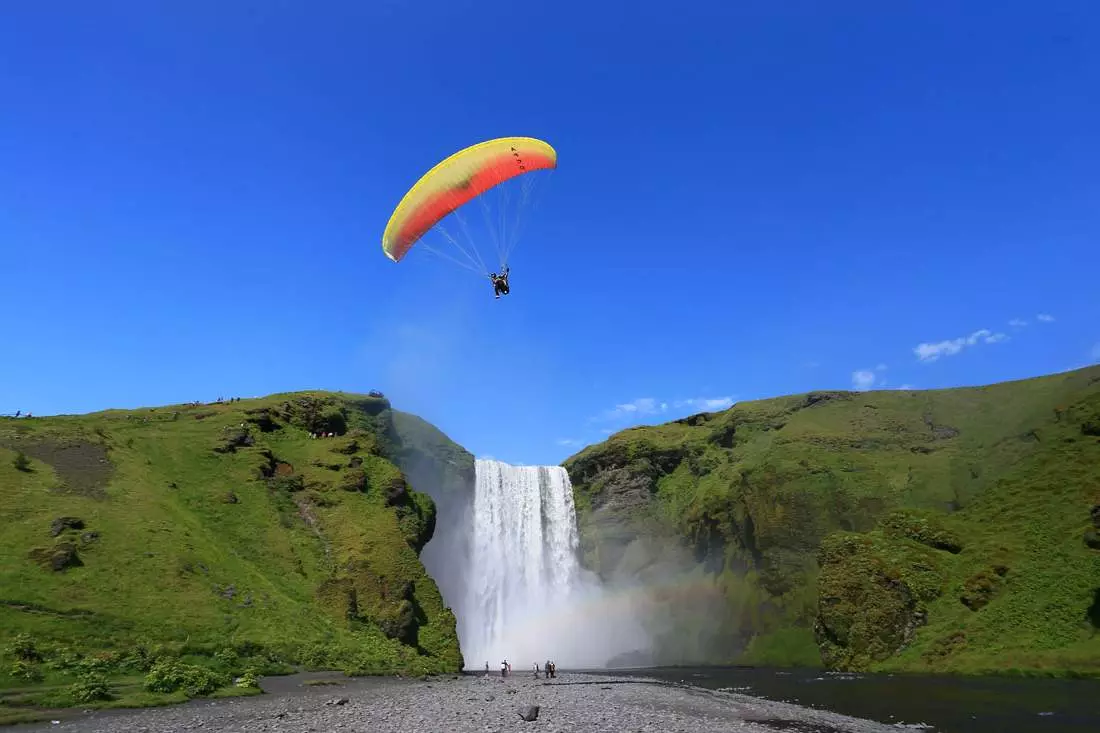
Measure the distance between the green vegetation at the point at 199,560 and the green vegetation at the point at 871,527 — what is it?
3302 cm

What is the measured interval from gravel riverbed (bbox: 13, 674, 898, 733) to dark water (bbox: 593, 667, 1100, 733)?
263 centimetres

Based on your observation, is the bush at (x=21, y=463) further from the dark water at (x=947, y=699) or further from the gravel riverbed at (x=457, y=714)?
the dark water at (x=947, y=699)

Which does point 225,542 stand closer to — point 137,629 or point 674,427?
point 137,629

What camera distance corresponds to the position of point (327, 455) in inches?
2361

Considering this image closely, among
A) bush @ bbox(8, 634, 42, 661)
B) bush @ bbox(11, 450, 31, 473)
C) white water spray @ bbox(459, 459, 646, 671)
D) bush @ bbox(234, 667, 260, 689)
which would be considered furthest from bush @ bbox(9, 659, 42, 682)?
white water spray @ bbox(459, 459, 646, 671)

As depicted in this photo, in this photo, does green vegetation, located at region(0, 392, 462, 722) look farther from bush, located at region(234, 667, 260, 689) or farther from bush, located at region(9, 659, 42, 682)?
bush, located at region(234, 667, 260, 689)

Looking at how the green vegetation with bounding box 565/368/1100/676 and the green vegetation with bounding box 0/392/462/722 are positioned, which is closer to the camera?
the green vegetation with bounding box 0/392/462/722

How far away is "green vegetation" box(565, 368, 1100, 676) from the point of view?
4378 centimetres

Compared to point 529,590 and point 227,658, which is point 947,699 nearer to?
point 227,658

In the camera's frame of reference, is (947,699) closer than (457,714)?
No

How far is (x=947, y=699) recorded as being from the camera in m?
30.3

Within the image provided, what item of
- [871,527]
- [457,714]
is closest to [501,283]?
[457,714]

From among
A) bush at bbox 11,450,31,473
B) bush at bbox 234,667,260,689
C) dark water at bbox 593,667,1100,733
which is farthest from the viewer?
bush at bbox 11,450,31,473

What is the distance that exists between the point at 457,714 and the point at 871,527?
51.1 meters
